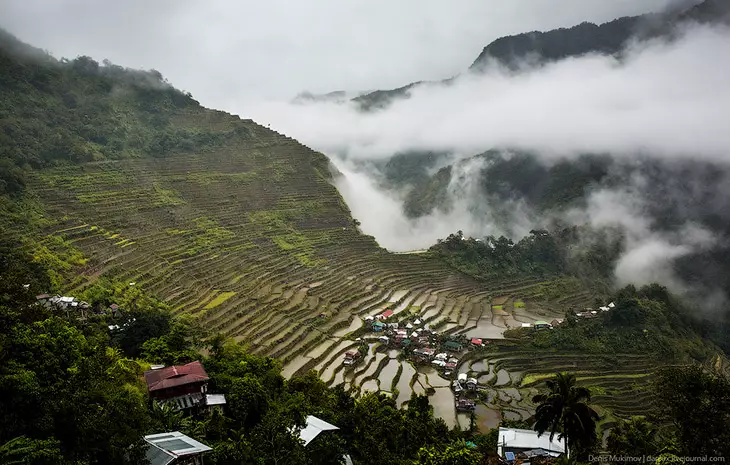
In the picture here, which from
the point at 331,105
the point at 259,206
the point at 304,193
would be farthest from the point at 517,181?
the point at 331,105

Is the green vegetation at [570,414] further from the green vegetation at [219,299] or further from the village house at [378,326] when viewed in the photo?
the village house at [378,326]

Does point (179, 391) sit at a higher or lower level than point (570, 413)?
lower

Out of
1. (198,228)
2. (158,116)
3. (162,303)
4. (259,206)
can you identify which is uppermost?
(158,116)

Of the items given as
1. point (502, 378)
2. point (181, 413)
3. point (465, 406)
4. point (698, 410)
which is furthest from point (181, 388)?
point (502, 378)

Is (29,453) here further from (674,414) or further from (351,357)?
(351,357)

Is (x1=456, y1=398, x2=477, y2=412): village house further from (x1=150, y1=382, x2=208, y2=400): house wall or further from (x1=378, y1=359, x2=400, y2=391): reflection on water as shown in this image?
(x1=150, y1=382, x2=208, y2=400): house wall

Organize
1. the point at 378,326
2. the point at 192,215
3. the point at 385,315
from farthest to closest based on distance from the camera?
the point at 192,215, the point at 385,315, the point at 378,326

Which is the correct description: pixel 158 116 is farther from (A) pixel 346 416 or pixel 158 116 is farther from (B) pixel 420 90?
(B) pixel 420 90
